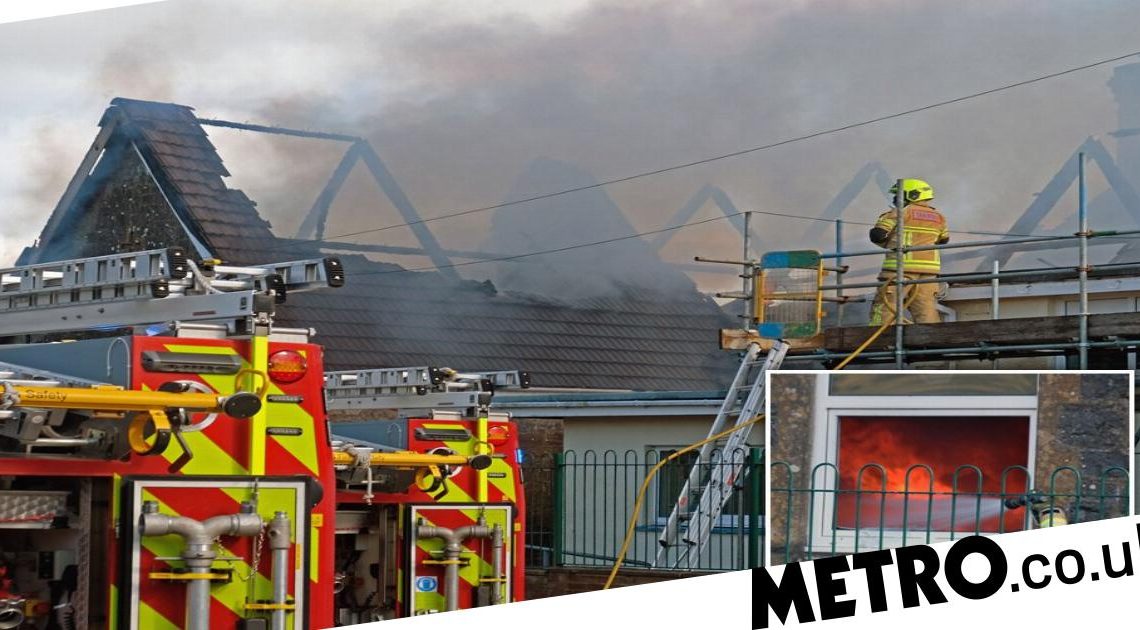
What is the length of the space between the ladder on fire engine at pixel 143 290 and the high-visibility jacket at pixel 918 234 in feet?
15.4

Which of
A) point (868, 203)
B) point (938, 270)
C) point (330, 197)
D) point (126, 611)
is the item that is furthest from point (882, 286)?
point (330, 197)

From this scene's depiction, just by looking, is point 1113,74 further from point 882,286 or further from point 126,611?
point 126,611

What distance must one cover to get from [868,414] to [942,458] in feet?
1.34

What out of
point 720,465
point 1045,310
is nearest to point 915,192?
point 1045,310

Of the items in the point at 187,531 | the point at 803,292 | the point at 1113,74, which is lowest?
the point at 187,531

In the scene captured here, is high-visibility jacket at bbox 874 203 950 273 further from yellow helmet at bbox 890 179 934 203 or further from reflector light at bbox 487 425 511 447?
reflector light at bbox 487 425 511 447

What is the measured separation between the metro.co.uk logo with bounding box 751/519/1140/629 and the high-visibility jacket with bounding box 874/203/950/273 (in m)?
4.40

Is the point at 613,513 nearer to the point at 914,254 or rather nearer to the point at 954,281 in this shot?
the point at 914,254

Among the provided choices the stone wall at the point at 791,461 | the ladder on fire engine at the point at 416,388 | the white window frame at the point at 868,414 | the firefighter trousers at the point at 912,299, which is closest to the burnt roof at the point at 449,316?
the ladder on fire engine at the point at 416,388

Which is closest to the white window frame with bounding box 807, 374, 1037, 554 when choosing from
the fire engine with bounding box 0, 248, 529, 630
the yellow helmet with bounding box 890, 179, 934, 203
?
the fire engine with bounding box 0, 248, 529, 630

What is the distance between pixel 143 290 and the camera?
6211mm

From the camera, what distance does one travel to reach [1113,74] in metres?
12.2

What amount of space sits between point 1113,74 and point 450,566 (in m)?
6.99

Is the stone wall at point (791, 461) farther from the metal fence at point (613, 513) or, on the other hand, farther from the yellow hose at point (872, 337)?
the metal fence at point (613, 513)
